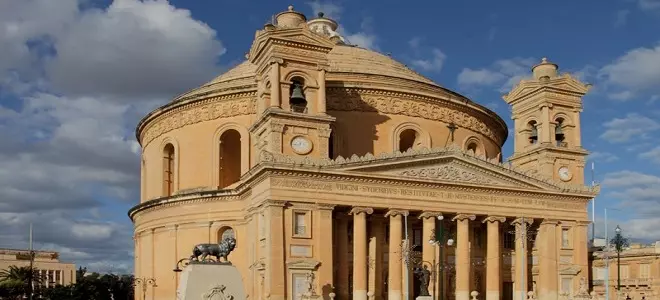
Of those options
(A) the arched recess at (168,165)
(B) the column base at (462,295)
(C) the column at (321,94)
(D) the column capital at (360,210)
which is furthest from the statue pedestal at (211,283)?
(A) the arched recess at (168,165)

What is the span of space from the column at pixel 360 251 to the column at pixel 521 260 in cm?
938

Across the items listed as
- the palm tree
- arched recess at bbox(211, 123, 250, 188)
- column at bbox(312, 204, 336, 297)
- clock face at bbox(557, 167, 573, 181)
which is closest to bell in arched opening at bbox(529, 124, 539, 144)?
clock face at bbox(557, 167, 573, 181)

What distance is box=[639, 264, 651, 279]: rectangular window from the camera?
61312 millimetres

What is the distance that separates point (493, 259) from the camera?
45.4m

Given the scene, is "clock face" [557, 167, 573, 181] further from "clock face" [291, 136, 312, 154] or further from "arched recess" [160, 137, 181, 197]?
"arched recess" [160, 137, 181, 197]

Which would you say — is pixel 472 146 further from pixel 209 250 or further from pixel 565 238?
pixel 209 250

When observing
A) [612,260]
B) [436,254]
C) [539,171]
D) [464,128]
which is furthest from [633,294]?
[436,254]

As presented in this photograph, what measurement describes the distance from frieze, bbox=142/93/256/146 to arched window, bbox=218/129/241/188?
55.8 inches

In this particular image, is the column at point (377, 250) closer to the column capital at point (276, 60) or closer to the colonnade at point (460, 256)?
the colonnade at point (460, 256)

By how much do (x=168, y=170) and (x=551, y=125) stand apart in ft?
84.4

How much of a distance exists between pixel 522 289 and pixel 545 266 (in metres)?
2.43

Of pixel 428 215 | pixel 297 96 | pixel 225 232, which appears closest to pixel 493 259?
pixel 428 215

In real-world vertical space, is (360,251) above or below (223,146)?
below

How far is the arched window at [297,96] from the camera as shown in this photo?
141 ft
